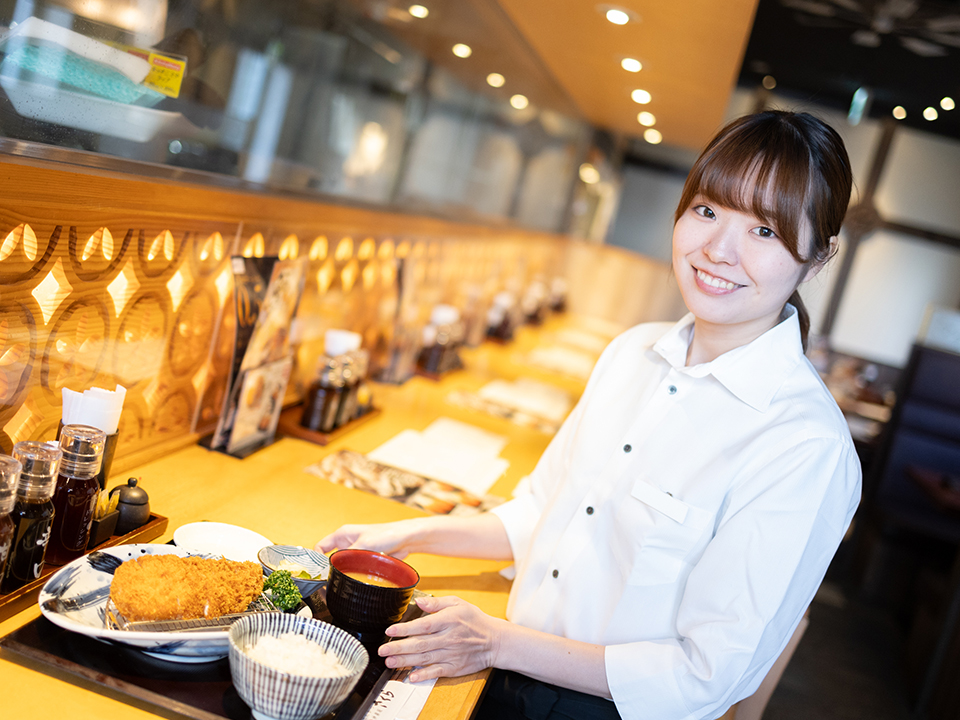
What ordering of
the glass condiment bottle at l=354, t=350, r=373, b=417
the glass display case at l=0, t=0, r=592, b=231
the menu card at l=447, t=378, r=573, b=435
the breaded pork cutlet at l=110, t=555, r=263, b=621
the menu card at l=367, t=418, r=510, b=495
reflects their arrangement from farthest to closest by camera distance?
the menu card at l=447, t=378, r=573, b=435 → the glass condiment bottle at l=354, t=350, r=373, b=417 → the menu card at l=367, t=418, r=510, b=495 → the glass display case at l=0, t=0, r=592, b=231 → the breaded pork cutlet at l=110, t=555, r=263, b=621

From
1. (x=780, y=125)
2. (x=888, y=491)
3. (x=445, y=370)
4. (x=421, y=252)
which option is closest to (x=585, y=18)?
(x=421, y=252)

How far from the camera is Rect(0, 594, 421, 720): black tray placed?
0.80 metres

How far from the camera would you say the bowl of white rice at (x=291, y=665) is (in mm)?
753

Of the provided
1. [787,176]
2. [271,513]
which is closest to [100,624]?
[271,513]

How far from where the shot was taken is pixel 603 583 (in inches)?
47.3

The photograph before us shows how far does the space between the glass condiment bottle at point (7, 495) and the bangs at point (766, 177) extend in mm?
953

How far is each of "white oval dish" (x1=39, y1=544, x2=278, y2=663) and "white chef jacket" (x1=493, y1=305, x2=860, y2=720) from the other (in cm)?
53

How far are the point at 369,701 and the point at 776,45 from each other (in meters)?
5.00

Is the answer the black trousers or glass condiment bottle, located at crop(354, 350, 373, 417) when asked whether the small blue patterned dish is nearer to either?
the black trousers

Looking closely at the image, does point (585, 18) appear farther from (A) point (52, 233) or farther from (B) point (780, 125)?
(A) point (52, 233)

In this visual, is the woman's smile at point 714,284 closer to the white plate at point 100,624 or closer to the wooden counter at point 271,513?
the wooden counter at point 271,513

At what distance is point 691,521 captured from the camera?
1.11 metres

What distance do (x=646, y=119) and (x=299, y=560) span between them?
172 inches

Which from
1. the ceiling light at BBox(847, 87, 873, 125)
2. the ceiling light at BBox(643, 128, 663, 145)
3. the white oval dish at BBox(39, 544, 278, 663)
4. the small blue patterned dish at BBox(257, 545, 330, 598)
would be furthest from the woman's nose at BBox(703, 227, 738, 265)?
the ceiling light at BBox(847, 87, 873, 125)
